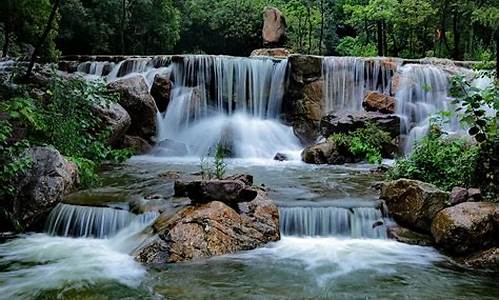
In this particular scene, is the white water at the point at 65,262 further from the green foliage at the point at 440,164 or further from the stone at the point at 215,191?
the green foliage at the point at 440,164

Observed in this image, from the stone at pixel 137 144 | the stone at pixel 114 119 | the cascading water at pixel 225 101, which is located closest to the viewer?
the stone at pixel 114 119

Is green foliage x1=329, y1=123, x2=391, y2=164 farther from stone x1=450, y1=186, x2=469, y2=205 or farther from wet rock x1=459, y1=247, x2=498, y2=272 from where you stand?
wet rock x1=459, y1=247, x2=498, y2=272

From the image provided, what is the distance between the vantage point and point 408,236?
7504 mm

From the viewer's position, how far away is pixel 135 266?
21.1ft

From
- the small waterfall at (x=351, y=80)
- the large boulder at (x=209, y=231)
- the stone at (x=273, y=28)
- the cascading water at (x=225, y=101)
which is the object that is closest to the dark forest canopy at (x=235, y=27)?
the stone at (x=273, y=28)

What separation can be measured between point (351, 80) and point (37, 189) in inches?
492

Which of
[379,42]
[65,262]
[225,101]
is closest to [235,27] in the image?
[379,42]

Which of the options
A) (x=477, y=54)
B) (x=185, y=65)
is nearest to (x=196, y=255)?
(x=185, y=65)

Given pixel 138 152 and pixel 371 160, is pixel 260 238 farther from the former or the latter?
pixel 138 152

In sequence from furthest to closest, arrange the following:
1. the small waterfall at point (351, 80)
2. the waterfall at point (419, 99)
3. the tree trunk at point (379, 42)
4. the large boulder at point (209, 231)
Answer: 1. the tree trunk at point (379, 42)
2. the small waterfall at point (351, 80)
3. the waterfall at point (419, 99)
4. the large boulder at point (209, 231)

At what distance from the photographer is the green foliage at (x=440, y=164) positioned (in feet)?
27.1

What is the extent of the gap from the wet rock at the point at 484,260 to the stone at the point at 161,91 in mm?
12475

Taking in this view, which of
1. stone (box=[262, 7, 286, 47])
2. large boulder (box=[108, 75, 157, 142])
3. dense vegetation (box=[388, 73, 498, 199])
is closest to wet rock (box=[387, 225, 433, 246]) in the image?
dense vegetation (box=[388, 73, 498, 199])

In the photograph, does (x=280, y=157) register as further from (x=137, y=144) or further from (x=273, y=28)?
(x=273, y=28)
